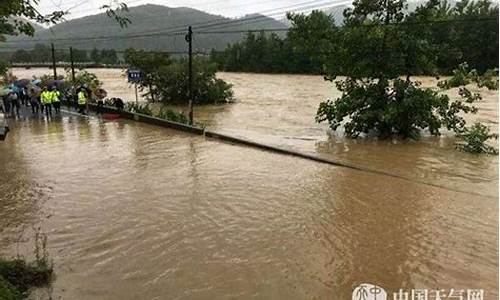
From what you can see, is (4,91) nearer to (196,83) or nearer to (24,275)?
(196,83)

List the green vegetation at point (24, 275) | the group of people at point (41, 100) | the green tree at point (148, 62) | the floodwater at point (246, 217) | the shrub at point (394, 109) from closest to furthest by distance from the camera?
1. the green vegetation at point (24, 275)
2. the floodwater at point (246, 217)
3. the shrub at point (394, 109)
4. the group of people at point (41, 100)
5. the green tree at point (148, 62)

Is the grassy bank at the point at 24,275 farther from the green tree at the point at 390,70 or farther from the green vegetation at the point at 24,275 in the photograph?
the green tree at the point at 390,70

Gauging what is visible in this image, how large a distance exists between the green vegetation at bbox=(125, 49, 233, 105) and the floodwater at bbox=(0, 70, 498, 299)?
15801 millimetres

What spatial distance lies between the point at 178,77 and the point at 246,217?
2531 cm

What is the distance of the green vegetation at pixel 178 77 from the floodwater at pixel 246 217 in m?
15.8

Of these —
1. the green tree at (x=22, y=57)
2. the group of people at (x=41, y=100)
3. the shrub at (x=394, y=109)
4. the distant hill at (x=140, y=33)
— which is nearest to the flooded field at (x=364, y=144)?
the shrub at (x=394, y=109)

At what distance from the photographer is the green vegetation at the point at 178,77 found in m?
34.5

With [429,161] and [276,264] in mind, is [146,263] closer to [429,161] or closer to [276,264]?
[276,264]

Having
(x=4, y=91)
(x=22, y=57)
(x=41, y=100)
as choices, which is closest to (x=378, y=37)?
(x=41, y=100)

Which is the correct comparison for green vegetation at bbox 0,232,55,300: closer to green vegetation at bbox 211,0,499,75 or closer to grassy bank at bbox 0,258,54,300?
grassy bank at bbox 0,258,54,300

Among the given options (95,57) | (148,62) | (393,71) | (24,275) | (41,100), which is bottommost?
(24,275)

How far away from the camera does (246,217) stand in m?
10.6

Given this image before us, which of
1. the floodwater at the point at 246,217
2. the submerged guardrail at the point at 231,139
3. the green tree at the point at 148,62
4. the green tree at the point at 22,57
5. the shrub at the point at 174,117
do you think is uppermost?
the green tree at the point at 148,62

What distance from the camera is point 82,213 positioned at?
35.8 feet
